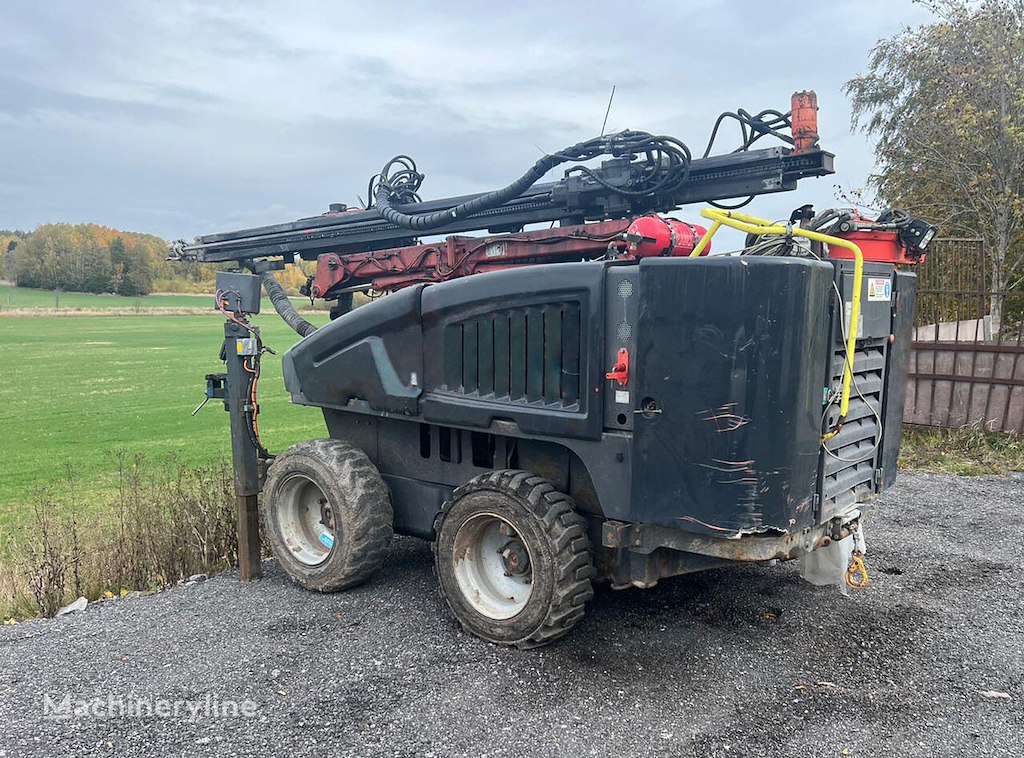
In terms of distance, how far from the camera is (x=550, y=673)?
13.6 feet

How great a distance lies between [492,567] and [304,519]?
5.66 feet

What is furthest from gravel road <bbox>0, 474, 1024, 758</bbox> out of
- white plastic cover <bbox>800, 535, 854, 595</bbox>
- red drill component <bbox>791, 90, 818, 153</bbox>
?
red drill component <bbox>791, 90, 818, 153</bbox>

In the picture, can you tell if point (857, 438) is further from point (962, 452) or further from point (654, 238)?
point (962, 452)

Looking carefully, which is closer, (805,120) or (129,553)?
(805,120)

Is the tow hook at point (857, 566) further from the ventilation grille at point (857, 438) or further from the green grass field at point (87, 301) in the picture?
the green grass field at point (87, 301)

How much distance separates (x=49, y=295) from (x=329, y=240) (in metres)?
84.7

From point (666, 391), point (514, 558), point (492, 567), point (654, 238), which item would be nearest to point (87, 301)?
point (492, 567)

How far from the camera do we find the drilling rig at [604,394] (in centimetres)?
376

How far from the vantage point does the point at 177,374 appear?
3002cm

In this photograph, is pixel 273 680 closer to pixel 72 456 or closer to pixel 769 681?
pixel 769 681

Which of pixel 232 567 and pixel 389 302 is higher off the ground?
pixel 389 302

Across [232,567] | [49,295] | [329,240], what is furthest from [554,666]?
[49,295]

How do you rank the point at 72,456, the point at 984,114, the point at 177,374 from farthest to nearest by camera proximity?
the point at 177,374, the point at 72,456, the point at 984,114

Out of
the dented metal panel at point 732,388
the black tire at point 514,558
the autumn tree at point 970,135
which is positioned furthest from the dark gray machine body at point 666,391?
the autumn tree at point 970,135
